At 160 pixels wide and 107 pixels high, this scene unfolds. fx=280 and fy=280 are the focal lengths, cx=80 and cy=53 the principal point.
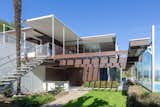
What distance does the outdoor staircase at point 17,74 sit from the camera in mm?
17048

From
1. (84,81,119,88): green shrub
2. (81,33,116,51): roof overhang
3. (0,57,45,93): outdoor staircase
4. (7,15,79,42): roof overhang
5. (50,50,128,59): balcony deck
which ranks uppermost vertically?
(7,15,79,42): roof overhang

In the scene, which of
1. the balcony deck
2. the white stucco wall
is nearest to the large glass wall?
the balcony deck

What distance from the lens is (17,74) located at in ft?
58.6

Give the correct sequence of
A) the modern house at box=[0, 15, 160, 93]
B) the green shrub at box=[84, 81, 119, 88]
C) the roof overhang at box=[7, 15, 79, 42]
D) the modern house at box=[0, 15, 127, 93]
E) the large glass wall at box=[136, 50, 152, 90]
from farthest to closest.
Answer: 1. the green shrub at box=[84, 81, 119, 88]
2. the roof overhang at box=[7, 15, 79, 42]
3. the modern house at box=[0, 15, 127, 93]
4. the modern house at box=[0, 15, 160, 93]
5. the large glass wall at box=[136, 50, 152, 90]

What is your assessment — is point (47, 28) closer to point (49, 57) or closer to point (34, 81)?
point (49, 57)

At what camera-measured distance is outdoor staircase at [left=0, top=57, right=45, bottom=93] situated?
17048mm

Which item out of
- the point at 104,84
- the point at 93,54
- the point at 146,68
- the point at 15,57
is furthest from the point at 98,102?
the point at 104,84

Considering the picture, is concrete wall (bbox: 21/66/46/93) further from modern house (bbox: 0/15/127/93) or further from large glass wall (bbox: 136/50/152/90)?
large glass wall (bbox: 136/50/152/90)

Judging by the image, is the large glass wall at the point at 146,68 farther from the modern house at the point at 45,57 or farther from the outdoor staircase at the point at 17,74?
the outdoor staircase at the point at 17,74

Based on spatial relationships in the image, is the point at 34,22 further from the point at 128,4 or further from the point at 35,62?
the point at 128,4

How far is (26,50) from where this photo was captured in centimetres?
2216

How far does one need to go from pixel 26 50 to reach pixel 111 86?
28.4 ft

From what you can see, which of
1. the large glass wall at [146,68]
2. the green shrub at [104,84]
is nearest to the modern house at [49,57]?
the large glass wall at [146,68]

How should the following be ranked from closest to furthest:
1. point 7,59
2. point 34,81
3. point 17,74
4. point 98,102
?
point 98,102, point 17,74, point 7,59, point 34,81
